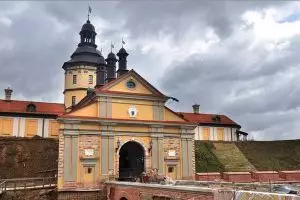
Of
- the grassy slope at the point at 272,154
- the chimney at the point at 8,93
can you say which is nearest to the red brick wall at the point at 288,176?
the grassy slope at the point at 272,154

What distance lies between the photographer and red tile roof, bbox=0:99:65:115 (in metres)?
45.1

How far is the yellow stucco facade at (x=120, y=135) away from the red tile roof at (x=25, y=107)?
19.4 metres

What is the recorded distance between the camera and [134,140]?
93.6 ft

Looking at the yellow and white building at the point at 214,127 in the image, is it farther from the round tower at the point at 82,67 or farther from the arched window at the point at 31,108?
the arched window at the point at 31,108

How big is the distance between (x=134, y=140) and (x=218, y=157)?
19.1 meters

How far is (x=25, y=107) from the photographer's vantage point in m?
46.4

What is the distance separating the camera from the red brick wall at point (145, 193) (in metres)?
14.6

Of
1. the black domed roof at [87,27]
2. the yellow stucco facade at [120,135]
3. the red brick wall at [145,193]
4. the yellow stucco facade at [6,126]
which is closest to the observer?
the red brick wall at [145,193]

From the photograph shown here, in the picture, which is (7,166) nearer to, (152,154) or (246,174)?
(152,154)

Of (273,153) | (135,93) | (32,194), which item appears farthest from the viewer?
(273,153)

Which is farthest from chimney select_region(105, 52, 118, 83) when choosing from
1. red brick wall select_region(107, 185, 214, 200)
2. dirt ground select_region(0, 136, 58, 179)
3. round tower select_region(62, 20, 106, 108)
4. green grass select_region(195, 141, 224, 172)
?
round tower select_region(62, 20, 106, 108)

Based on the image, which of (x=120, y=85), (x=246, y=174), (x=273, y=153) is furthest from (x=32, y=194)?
(x=273, y=153)

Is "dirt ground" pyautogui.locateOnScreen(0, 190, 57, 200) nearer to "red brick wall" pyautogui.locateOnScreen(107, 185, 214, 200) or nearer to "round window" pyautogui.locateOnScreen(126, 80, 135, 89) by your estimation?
"red brick wall" pyautogui.locateOnScreen(107, 185, 214, 200)

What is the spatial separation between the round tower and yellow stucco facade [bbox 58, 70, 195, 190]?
21603mm
